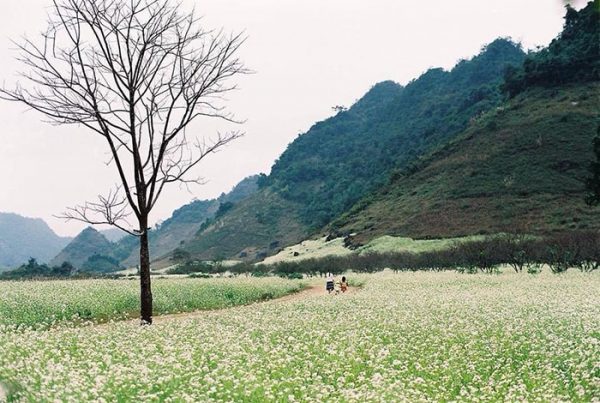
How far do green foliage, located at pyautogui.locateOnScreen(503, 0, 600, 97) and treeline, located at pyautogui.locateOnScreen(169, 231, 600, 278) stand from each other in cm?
8039

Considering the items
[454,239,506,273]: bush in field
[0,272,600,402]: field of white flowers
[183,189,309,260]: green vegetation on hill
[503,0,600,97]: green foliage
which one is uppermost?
[503,0,600,97]: green foliage

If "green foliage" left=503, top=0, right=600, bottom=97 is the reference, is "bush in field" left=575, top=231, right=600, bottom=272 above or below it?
below

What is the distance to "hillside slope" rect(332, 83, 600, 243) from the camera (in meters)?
92.4

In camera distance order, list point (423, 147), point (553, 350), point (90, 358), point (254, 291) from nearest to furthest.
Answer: point (90, 358)
point (553, 350)
point (254, 291)
point (423, 147)

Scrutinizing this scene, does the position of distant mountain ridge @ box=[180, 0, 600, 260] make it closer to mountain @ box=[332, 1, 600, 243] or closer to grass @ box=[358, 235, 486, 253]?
mountain @ box=[332, 1, 600, 243]

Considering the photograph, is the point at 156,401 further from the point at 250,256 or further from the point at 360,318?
the point at 250,256

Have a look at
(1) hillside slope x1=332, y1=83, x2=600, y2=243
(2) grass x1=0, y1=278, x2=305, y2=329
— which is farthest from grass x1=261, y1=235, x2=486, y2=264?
(2) grass x1=0, y1=278, x2=305, y2=329

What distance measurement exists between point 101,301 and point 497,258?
40306 mm

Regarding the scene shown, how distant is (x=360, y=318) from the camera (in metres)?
19.6

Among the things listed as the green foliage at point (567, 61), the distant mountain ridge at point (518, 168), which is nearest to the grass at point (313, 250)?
the distant mountain ridge at point (518, 168)

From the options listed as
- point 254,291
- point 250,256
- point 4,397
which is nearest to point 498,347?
point 4,397

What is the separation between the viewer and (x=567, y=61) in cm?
13238

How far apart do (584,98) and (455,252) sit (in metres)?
77.5

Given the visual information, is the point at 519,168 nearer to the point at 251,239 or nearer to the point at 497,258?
the point at 497,258
